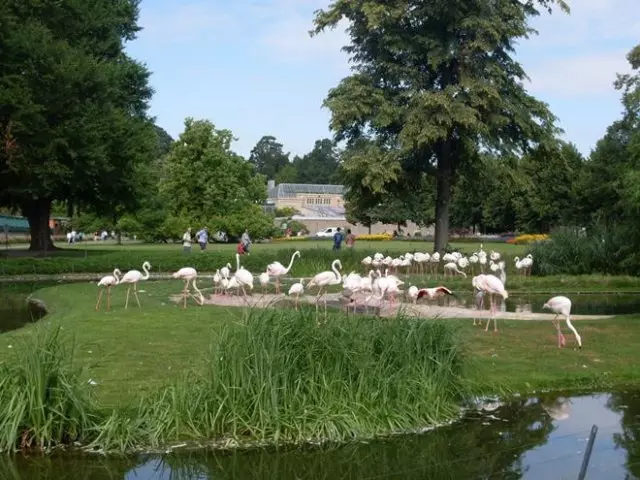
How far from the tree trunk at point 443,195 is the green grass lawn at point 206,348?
21.1m

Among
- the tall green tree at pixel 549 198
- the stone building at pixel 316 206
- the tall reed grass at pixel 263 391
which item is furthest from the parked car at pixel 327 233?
the tall reed grass at pixel 263 391

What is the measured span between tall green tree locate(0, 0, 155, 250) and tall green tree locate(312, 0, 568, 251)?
11156 millimetres

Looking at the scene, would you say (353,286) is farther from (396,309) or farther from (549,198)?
(549,198)

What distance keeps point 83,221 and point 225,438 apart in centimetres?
7716

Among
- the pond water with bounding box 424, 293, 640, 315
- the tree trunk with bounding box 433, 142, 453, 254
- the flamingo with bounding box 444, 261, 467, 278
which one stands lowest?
the pond water with bounding box 424, 293, 640, 315

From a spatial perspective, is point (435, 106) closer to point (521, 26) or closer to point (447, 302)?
point (521, 26)

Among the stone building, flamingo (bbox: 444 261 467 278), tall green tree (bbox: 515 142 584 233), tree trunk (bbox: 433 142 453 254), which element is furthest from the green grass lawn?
the stone building

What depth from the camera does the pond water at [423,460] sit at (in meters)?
7.97

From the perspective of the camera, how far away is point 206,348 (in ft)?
42.4

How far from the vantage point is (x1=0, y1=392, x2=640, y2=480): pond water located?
797cm

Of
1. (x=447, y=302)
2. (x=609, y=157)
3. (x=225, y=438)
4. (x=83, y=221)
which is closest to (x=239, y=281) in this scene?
Result: (x=447, y=302)

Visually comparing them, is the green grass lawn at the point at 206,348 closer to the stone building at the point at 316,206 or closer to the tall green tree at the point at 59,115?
the tall green tree at the point at 59,115

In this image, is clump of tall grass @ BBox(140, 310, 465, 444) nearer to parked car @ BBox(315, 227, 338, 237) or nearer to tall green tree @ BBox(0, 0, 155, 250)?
tall green tree @ BBox(0, 0, 155, 250)

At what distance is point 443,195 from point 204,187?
3395 centimetres
